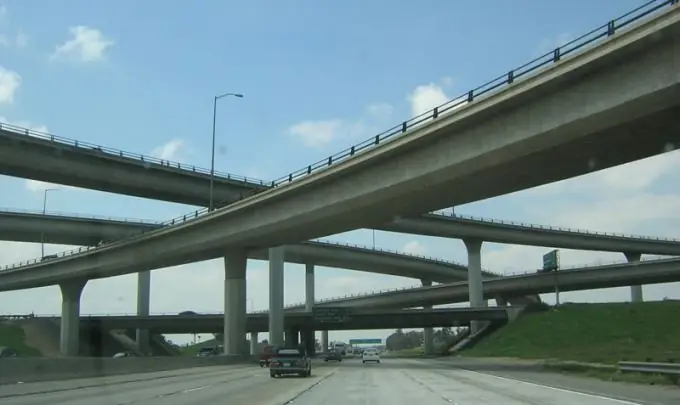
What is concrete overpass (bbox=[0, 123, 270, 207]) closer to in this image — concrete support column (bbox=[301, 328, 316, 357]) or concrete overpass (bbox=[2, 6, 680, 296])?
concrete overpass (bbox=[2, 6, 680, 296])

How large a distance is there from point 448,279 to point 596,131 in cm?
10530

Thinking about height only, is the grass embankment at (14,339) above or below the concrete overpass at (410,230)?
below

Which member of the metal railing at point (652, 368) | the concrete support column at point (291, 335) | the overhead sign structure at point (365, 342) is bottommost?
the metal railing at point (652, 368)

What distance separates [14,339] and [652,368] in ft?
305

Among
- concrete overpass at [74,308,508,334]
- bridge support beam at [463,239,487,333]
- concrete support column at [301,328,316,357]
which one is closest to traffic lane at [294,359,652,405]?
concrete overpass at [74,308,508,334]

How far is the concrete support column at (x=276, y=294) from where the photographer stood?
8200 cm

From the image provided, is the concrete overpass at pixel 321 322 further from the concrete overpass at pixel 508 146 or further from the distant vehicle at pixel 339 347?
the concrete overpass at pixel 508 146

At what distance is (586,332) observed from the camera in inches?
3169

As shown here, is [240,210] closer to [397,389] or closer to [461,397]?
[397,389]

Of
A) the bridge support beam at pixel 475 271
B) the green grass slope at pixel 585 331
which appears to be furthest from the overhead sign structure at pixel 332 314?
the bridge support beam at pixel 475 271

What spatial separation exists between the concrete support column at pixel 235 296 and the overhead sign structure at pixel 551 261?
161 ft

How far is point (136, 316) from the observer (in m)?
107

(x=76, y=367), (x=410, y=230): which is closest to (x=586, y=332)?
(x=410, y=230)

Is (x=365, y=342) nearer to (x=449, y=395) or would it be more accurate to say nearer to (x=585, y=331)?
(x=585, y=331)
